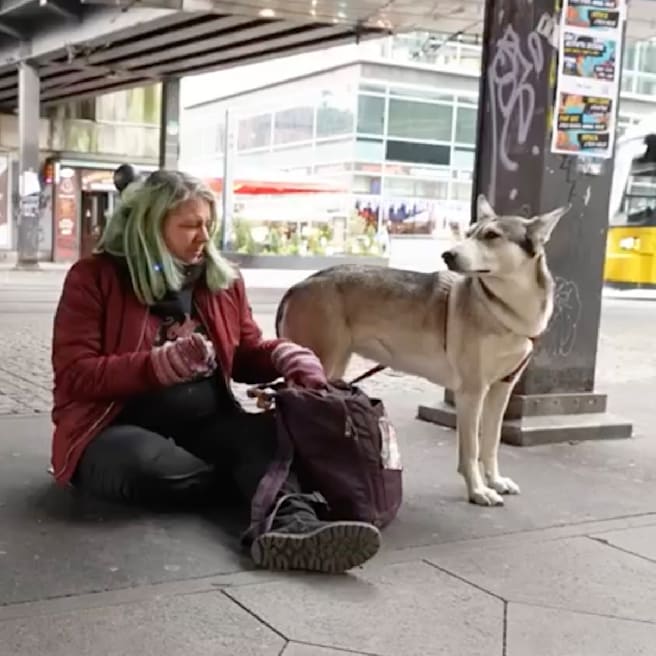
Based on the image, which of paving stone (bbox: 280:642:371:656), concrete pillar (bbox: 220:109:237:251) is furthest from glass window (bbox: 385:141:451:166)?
paving stone (bbox: 280:642:371:656)

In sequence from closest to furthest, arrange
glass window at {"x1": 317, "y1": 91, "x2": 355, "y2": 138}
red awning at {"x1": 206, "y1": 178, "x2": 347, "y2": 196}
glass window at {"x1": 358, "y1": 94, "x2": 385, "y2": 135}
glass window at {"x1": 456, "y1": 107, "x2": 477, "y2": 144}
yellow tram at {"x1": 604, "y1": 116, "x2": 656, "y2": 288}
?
yellow tram at {"x1": 604, "y1": 116, "x2": 656, "y2": 288} → red awning at {"x1": 206, "y1": 178, "x2": 347, "y2": 196} → glass window at {"x1": 358, "y1": 94, "x2": 385, "y2": 135} → glass window at {"x1": 317, "y1": 91, "x2": 355, "y2": 138} → glass window at {"x1": 456, "y1": 107, "x2": 477, "y2": 144}

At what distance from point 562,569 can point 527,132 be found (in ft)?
10.4

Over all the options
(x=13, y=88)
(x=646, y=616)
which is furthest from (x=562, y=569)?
(x=13, y=88)

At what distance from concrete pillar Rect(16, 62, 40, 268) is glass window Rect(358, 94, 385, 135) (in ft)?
47.4

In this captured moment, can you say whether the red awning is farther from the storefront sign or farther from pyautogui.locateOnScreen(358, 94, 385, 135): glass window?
pyautogui.locateOnScreen(358, 94, 385, 135): glass window

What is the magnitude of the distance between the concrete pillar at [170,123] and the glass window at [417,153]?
34.4 ft

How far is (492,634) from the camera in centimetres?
306

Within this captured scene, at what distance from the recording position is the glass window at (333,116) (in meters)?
36.6

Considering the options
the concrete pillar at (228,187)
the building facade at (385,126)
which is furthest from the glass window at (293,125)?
the concrete pillar at (228,187)

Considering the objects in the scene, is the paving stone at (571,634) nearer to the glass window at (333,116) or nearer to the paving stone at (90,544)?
the paving stone at (90,544)

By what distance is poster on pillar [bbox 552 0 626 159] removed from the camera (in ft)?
19.4

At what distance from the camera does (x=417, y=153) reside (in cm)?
3747

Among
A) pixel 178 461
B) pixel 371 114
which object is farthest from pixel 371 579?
pixel 371 114

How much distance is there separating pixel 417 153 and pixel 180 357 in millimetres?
34537
